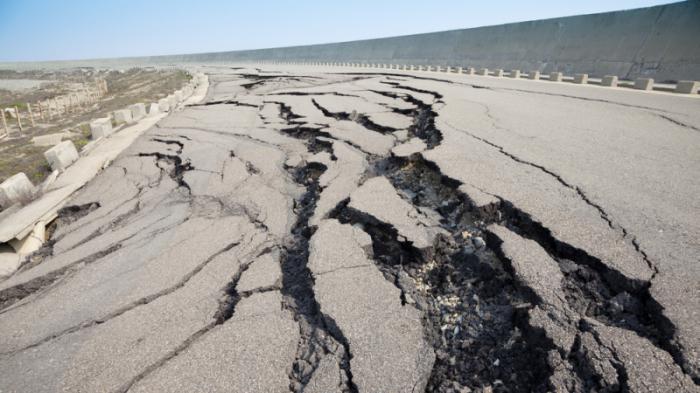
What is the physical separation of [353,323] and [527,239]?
1.17m

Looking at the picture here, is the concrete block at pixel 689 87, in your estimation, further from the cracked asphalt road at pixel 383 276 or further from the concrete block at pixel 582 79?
the cracked asphalt road at pixel 383 276

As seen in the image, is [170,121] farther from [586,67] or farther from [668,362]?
[586,67]

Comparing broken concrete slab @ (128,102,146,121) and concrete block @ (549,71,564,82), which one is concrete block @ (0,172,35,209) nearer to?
broken concrete slab @ (128,102,146,121)

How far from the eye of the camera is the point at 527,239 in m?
2.11

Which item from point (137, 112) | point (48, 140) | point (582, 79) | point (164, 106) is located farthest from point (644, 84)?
point (48, 140)

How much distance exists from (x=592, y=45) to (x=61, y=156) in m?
15.6

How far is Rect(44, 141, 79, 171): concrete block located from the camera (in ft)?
15.9

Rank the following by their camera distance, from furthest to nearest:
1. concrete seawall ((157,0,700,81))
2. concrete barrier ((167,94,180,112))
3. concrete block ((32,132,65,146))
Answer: concrete seawall ((157,0,700,81)), concrete barrier ((167,94,180,112)), concrete block ((32,132,65,146))

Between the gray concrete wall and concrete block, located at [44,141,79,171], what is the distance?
45.8ft

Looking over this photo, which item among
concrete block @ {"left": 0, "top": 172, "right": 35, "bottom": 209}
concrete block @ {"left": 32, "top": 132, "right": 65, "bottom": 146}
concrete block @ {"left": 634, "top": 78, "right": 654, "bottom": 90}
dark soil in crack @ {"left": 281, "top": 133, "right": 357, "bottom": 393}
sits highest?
concrete block @ {"left": 634, "top": 78, "right": 654, "bottom": 90}

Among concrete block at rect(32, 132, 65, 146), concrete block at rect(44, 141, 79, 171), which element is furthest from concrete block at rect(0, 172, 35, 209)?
concrete block at rect(32, 132, 65, 146)

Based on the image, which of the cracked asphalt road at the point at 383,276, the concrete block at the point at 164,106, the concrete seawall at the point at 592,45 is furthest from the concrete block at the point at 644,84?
the concrete block at the point at 164,106

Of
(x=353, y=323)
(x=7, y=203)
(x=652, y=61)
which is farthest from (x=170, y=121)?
(x=652, y=61)

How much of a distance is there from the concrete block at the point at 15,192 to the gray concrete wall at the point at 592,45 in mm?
14141
